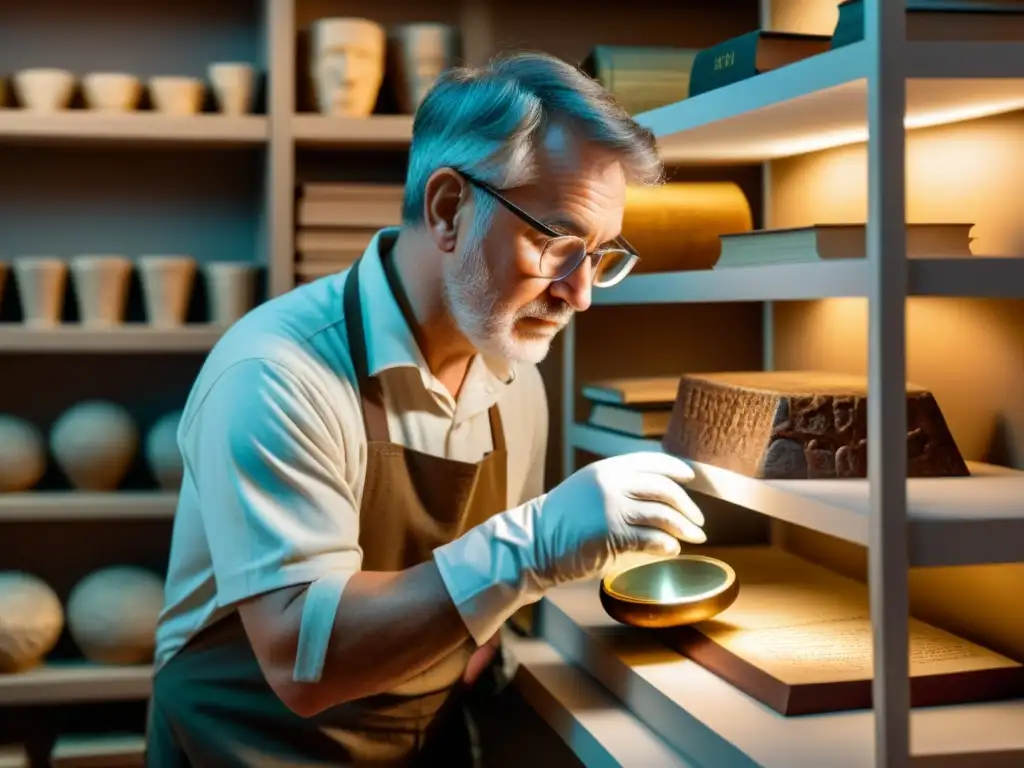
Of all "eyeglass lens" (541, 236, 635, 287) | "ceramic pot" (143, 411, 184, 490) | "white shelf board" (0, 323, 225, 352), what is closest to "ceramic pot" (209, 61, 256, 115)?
"white shelf board" (0, 323, 225, 352)

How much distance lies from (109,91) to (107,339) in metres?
0.48

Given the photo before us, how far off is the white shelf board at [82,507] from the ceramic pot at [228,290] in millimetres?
377

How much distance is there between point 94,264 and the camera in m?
2.35

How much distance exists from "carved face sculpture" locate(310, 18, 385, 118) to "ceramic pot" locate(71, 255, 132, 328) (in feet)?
1.70

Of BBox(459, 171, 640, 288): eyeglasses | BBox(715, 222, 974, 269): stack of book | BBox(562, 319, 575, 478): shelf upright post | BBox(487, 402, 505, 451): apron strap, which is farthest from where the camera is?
BBox(562, 319, 575, 478): shelf upright post

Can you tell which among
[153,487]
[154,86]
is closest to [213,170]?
[154,86]

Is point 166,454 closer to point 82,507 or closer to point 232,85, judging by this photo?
point 82,507

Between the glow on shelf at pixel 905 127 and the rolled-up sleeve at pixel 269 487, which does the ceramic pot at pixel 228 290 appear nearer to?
the rolled-up sleeve at pixel 269 487

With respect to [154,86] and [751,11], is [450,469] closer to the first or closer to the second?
[154,86]

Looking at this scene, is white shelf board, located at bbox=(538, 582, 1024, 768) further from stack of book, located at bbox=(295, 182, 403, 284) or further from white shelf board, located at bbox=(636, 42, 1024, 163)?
stack of book, located at bbox=(295, 182, 403, 284)

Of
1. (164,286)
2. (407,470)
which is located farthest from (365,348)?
(164,286)

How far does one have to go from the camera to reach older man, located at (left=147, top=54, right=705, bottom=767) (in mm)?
1462

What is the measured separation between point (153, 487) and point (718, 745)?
63.5 inches

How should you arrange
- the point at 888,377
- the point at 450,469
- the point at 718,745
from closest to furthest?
the point at 888,377 < the point at 718,745 < the point at 450,469
